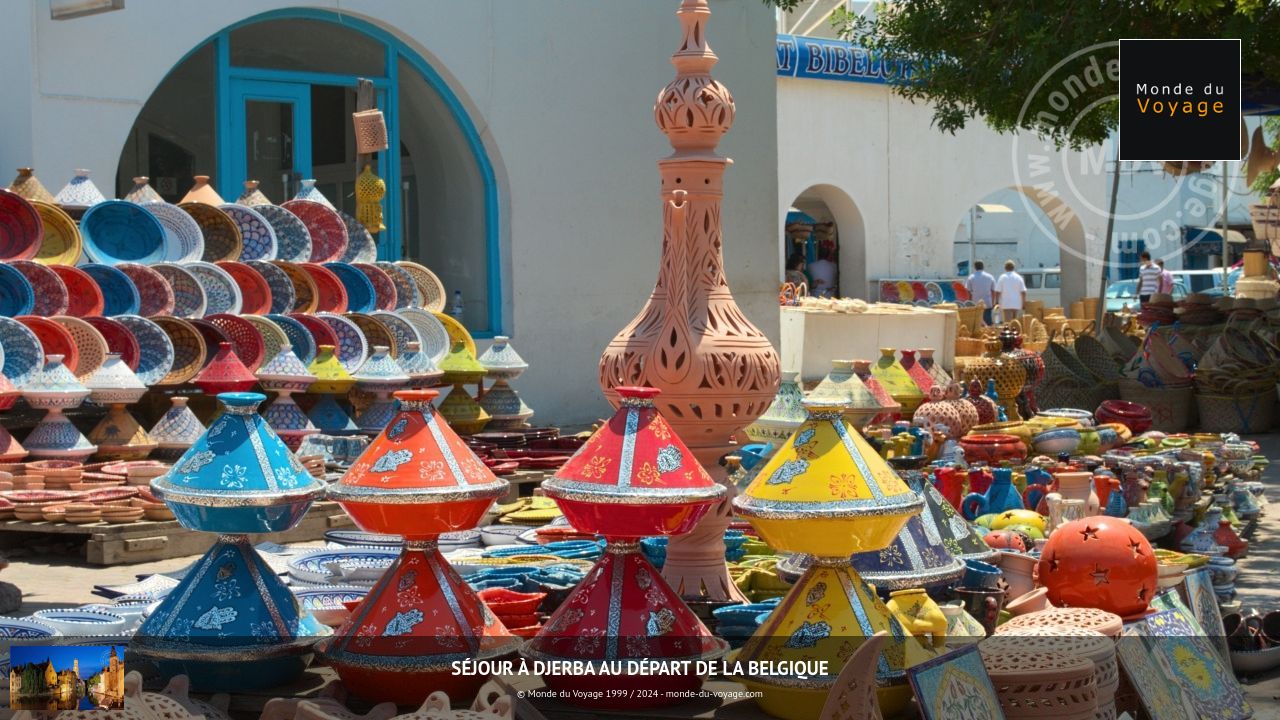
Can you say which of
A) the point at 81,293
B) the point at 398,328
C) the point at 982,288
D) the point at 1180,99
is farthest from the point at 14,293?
the point at 982,288

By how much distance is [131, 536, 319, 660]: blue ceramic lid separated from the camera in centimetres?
369

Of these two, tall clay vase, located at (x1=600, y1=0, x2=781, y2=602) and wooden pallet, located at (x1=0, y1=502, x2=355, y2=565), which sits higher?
tall clay vase, located at (x1=600, y1=0, x2=781, y2=602)

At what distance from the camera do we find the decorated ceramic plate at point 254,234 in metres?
9.59

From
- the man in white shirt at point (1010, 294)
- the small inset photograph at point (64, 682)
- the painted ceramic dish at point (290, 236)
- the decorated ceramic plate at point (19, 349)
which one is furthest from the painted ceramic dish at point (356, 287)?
the man in white shirt at point (1010, 294)

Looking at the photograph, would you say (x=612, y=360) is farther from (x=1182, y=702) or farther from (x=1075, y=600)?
(x=1182, y=702)

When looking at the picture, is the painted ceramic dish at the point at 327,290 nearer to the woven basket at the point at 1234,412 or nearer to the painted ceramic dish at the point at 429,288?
the painted ceramic dish at the point at 429,288

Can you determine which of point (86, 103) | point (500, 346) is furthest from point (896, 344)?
point (86, 103)

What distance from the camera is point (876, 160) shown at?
71.4 feet

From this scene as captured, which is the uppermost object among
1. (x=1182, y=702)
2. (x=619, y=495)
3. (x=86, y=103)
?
(x=86, y=103)

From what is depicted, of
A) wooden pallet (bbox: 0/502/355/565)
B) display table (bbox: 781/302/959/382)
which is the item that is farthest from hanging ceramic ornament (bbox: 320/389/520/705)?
display table (bbox: 781/302/959/382)

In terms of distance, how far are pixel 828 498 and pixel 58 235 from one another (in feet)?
20.4

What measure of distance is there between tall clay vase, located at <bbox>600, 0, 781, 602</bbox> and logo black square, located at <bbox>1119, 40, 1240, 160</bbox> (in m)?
6.33

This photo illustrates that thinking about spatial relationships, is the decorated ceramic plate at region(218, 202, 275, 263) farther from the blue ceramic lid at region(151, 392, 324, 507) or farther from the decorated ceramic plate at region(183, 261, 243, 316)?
the blue ceramic lid at region(151, 392, 324, 507)

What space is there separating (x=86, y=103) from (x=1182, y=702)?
7604 millimetres
